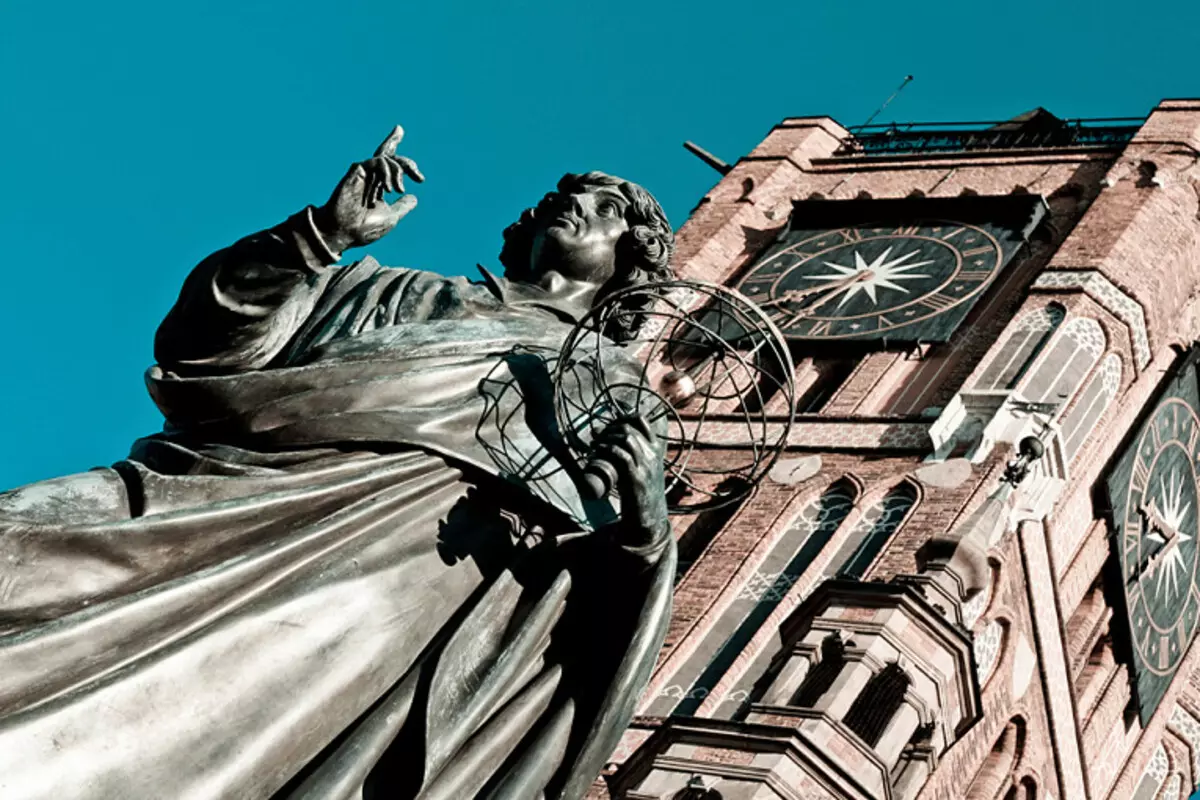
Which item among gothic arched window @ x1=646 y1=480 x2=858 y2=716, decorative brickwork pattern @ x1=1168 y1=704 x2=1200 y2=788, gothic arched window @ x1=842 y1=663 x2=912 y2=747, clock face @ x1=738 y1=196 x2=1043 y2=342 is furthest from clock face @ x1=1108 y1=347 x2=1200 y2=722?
gothic arched window @ x1=842 y1=663 x2=912 y2=747

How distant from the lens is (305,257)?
4.23 m

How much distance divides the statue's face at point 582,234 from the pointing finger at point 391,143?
1.46ft

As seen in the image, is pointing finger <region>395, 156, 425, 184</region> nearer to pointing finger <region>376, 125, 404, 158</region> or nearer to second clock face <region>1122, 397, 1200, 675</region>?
pointing finger <region>376, 125, 404, 158</region>

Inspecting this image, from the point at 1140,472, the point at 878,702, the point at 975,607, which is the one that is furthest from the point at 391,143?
the point at 1140,472

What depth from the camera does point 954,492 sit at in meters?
25.9

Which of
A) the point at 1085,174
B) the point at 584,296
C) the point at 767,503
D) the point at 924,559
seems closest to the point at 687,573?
the point at 767,503

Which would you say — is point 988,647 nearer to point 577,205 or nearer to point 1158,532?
point 1158,532

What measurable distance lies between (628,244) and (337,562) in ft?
3.36

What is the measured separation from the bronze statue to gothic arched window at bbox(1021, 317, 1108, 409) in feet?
75.9

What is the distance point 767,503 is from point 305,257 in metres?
23.0

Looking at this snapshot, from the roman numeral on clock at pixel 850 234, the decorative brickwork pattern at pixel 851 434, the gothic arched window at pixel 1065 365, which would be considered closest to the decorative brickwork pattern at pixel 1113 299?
the gothic arched window at pixel 1065 365

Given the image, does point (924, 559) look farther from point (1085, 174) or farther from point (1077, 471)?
point (1085, 174)

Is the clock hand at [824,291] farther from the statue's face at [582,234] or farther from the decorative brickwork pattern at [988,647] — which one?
the statue's face at [582,234]

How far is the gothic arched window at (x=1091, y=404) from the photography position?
27.1 m
